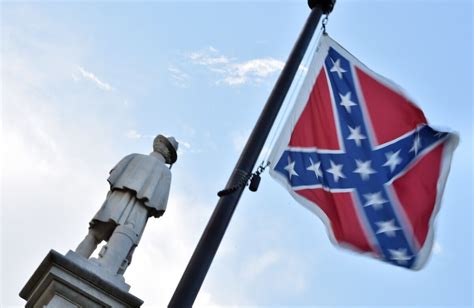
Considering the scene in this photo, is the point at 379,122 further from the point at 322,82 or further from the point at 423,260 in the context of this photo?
the point at 423,260

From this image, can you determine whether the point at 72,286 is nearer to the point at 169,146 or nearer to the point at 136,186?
the point at 136,186

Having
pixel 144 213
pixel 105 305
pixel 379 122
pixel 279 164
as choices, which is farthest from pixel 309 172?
pixel 105 305

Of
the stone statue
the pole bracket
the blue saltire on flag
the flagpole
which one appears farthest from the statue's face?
the pole bracket

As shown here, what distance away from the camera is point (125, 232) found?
649cm

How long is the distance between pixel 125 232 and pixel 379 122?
376cm

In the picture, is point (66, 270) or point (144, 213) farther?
point (144, 213)

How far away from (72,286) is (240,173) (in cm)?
212

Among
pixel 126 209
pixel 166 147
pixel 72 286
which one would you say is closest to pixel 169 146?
pixel 166 147

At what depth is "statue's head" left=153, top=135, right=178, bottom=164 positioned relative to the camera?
7.79 meters

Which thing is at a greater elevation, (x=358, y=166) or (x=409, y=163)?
(x=409, y=163)

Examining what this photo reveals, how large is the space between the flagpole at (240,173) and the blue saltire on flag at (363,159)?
334mm

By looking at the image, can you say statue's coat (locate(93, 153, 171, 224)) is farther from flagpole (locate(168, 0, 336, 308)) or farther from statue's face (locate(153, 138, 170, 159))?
flagpole (locate(168, 0, 336, 308))

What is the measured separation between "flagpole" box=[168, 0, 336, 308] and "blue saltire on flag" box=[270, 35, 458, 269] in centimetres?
33

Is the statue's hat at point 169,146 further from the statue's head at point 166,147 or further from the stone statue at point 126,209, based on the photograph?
the stone statue at point 126,209
